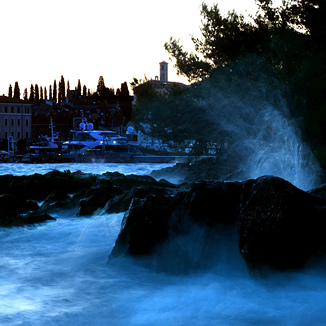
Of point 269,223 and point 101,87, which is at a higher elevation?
point 101,87

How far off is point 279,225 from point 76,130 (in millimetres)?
71466

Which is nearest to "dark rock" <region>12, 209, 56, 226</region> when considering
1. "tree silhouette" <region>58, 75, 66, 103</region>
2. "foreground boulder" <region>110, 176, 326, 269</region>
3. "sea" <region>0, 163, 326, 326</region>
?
"sea" <region>0, 163, 326, 326</region>

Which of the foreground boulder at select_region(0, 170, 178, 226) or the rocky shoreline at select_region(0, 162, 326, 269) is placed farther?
the foreground boulder at select_region(0, 170, 178, 226)

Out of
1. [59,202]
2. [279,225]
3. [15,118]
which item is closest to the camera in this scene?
[279,225]

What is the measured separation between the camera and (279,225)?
6656 mm

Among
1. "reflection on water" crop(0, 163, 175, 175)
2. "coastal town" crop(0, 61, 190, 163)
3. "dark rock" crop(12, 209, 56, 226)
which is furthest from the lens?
"coastal town" crop(0, 61, 190, 163)

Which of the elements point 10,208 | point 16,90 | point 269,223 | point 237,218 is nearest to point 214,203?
point 237,218

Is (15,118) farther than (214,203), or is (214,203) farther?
(15,118)

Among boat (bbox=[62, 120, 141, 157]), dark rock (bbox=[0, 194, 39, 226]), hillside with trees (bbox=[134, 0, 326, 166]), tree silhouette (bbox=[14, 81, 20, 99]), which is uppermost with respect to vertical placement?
tree silhouette (bbox=[14, 81, 20, 99])

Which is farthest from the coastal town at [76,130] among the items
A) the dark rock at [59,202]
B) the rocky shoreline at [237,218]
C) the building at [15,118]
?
the rocky shoreline at [237,218]

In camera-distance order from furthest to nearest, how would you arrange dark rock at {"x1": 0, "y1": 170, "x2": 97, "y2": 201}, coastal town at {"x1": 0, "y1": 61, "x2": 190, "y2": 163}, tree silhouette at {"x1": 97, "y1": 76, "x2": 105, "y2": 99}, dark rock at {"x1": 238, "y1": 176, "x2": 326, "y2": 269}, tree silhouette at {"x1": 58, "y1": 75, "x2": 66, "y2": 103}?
tree silhouette at {"x1": 58, "y1": 75, "x2": 66, "y2": 103}
tree silhouette at {"x1": 97, "y1": 76, "x2": 105, "y2": 99}
coastal town at {"x1": 0, "y1": 61, "x2": 190, "y2": 163}
dark rock at {"x1": 0, "y1": 170, "x2": 97, "y2": 201}
dark rock at {"x1": 238, "y1": 176, "x2": 326, "y2": 269}

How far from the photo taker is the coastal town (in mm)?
58875

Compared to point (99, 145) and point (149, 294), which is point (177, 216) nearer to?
point (149, 294)

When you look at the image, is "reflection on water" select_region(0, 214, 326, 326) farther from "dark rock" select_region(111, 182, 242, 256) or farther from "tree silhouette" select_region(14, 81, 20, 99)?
"tree silhouette" select_region(14, 81, 20, 99)
